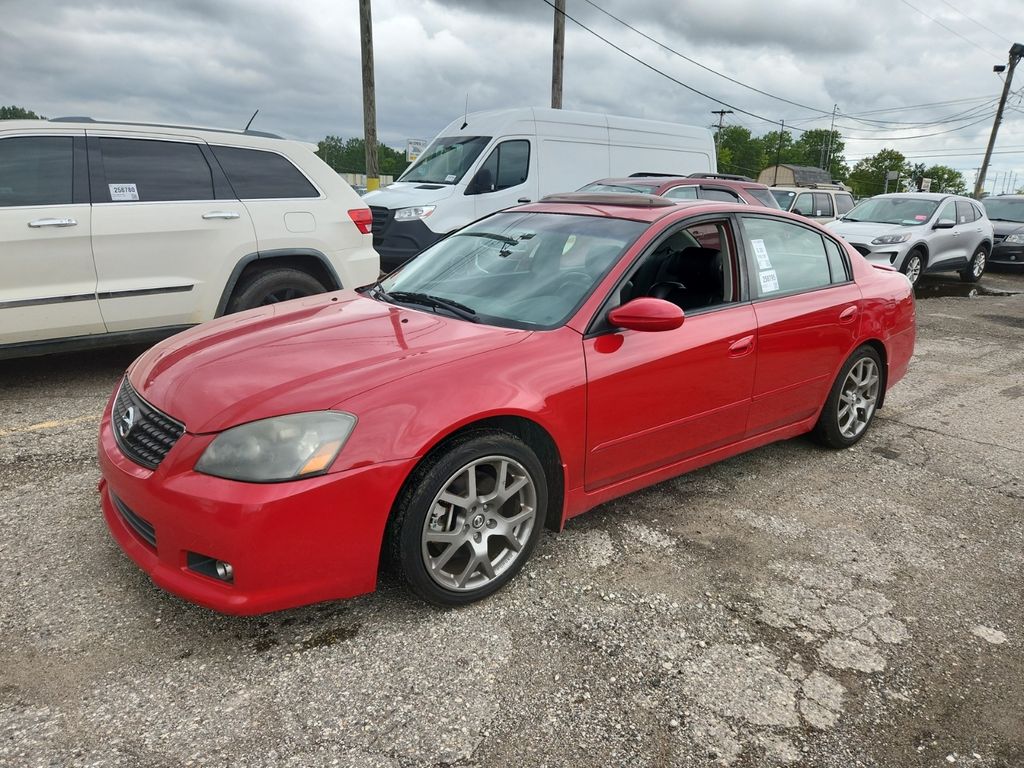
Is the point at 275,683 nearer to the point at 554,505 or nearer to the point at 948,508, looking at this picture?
the point at 554,505

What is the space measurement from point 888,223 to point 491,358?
1207 cm

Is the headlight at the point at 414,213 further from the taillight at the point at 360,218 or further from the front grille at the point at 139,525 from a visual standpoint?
the front grille at the point at 139,525

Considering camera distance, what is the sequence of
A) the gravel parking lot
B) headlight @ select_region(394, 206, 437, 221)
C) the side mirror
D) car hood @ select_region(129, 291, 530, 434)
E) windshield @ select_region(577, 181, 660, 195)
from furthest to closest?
headlight @ select_region(394, 206, 437, 221) < windshield @ select_region(577, 181, 660, 195) < the side mirror < car hood @ select_region(129, 291, 530, 434) < the gravel parking lot

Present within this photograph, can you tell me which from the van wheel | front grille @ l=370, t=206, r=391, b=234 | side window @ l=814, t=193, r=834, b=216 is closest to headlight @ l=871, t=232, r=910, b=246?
side window @ l=814, t=193, r=834, b=216

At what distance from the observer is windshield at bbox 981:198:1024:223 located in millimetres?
15977

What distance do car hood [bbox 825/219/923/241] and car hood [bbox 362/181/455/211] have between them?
20.4 ft

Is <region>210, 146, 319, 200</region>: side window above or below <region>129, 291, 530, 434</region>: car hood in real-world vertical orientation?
above

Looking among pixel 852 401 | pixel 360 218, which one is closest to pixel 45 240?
pixel 360 218

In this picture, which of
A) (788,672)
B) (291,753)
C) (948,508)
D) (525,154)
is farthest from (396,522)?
(525,154)

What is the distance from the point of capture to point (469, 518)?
2.66m

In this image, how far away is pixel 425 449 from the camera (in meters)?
2.45

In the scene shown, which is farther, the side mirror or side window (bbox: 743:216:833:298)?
side window (bbox: 743:216:833:298)

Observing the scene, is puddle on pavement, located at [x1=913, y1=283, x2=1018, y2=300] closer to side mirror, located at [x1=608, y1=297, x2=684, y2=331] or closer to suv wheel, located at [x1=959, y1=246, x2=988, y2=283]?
suv wheel, located at [x1=959, y1=246, x2=988, y2=283]

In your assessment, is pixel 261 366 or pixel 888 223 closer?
pixel 261 366
